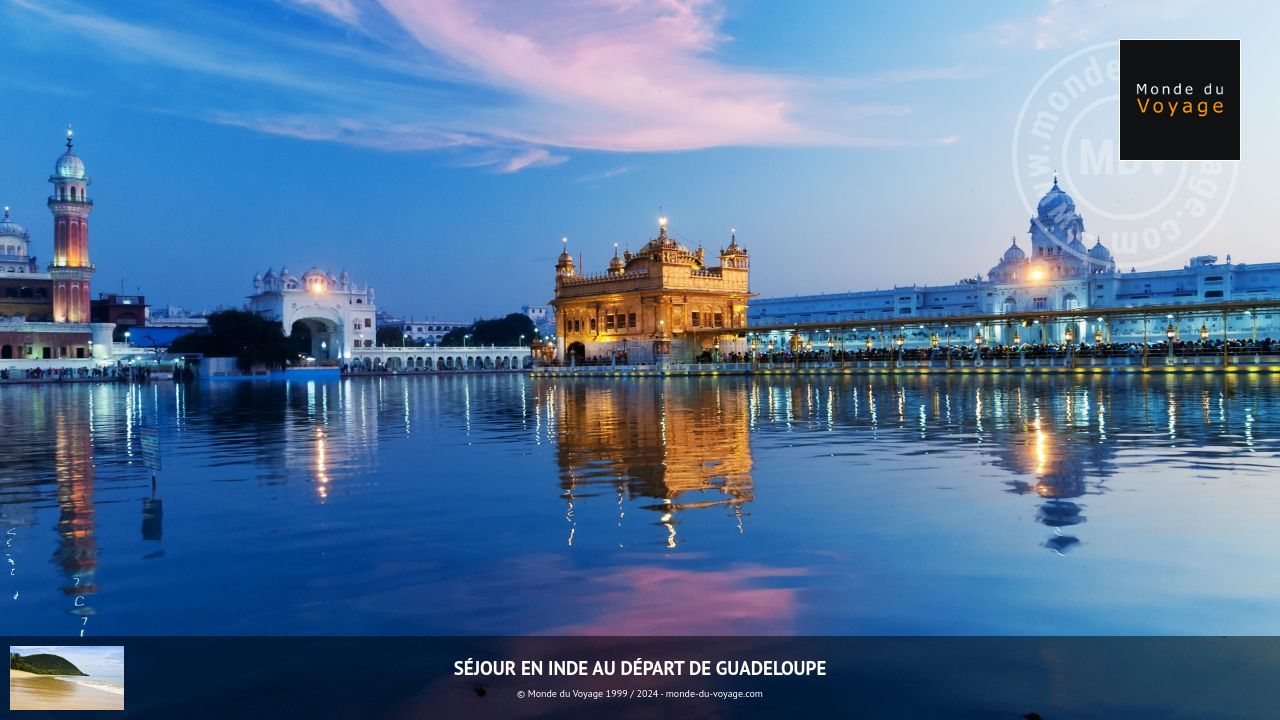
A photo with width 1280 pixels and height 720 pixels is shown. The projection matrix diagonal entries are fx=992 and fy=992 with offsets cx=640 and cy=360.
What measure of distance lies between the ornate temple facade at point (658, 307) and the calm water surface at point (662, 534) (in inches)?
2078

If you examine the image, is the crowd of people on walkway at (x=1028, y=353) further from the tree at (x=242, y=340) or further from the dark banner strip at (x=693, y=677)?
the dark banner strip at (x=693, y=677)

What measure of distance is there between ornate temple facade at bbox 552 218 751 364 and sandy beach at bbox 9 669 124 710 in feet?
202

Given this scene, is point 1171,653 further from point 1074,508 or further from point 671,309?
point 671,309

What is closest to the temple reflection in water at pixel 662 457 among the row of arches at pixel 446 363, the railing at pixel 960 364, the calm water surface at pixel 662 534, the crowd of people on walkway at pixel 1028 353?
the calm water surface at pixel 662 534

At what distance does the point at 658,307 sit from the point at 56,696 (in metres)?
64.8

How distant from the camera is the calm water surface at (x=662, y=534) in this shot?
530cm

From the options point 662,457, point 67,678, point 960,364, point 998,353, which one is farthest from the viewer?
point 998,353

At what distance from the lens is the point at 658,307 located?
2707 inches

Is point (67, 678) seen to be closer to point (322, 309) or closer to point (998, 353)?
point (998, 353)

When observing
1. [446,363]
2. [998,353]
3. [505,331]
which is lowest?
[446,363]

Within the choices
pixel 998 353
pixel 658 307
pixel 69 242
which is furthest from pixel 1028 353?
pixel 69 242

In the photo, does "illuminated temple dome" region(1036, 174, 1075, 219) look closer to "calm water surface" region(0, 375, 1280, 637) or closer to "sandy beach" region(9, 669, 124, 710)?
"calm water surface" region(0, 375, 1280, 637)

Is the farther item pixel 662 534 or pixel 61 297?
pixel 61 297

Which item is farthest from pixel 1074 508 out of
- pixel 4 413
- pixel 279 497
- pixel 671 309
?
pixel 671 309
